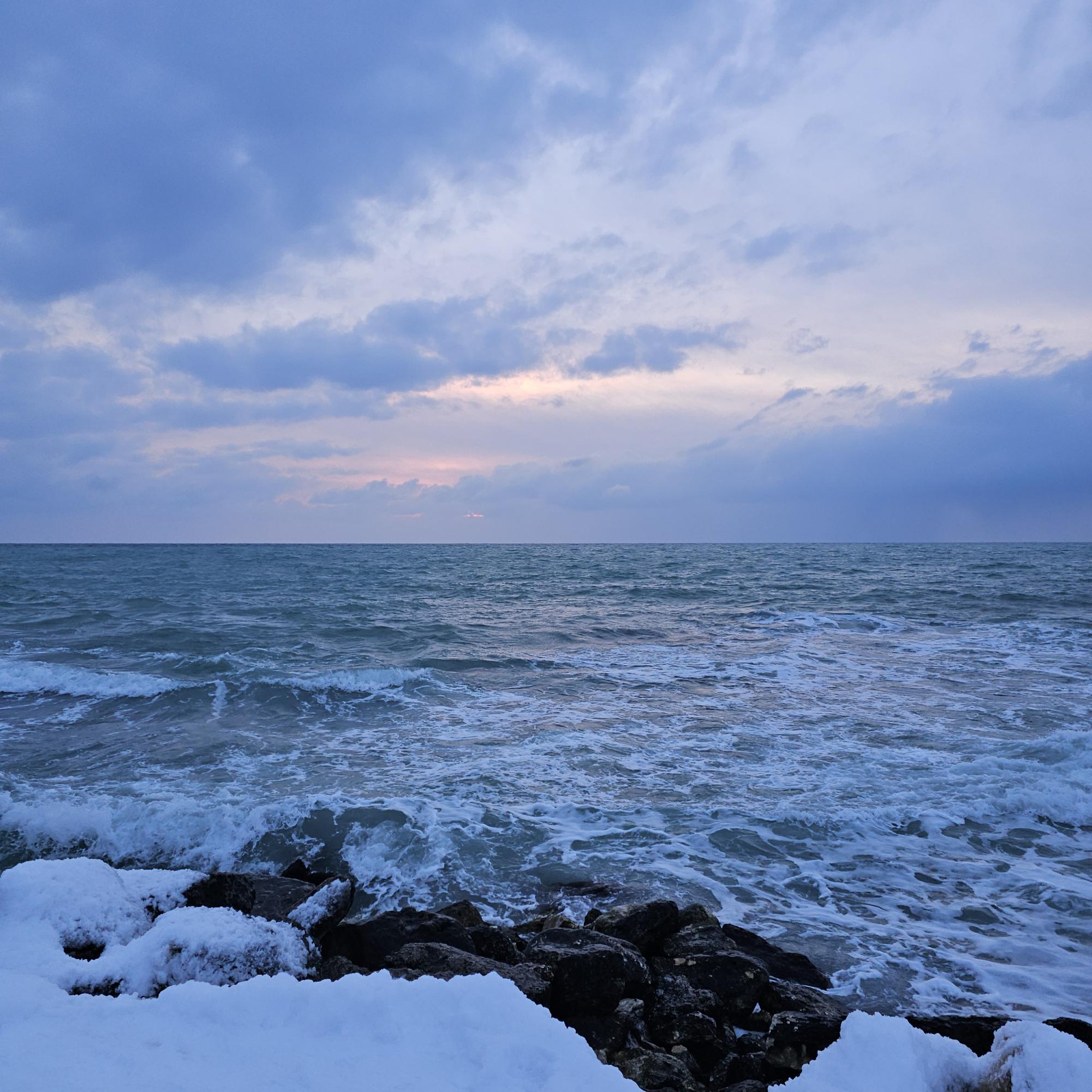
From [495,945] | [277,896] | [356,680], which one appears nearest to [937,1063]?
[495,945]

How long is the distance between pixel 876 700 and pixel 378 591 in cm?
2585

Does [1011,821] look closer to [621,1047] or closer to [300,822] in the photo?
[621,1047]

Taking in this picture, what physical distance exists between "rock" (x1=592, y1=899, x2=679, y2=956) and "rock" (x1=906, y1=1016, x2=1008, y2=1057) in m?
1.70

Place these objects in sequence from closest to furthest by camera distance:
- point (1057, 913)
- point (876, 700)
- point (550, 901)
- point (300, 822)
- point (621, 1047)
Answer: point (621, 1047) < point (1057, 913) < point (550, 901) < point (300, 822) < point (876, 700)

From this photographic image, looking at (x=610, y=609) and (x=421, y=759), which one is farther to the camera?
(x=610, y=609)

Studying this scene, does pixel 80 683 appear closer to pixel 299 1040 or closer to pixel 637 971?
pixel 637 971

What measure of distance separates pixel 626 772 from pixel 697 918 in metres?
3.69

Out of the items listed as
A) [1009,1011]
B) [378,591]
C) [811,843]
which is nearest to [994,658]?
[811,843]

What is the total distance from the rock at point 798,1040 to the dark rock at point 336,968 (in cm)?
256

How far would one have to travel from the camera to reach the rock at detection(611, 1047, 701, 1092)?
3.69 m

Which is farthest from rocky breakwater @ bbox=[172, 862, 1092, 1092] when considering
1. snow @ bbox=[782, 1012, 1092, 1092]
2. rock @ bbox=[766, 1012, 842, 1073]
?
snow @ bbox=[782, 1012, 1092, 1092]

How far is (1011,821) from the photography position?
750 centimetres

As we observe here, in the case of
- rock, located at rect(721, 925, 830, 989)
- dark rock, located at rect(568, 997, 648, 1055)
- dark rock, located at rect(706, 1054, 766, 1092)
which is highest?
dark rock, located at rect(568, 997, 648, 1055)

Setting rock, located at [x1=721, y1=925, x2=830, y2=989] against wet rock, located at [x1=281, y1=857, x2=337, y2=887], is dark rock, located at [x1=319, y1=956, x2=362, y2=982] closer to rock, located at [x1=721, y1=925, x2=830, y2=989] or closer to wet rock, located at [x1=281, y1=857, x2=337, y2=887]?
wet rock, located at [x1=281, y1=857, x2=337, y2=887]
